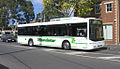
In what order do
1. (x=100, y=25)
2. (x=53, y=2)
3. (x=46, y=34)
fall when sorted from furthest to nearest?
(x=53, y=2), (x=46, y=34), (x=100, y=25)

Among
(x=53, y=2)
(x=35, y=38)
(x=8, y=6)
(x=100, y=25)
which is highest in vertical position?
(x=8, y=6)

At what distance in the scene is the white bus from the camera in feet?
39.0

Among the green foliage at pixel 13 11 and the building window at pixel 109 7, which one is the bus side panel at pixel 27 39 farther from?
the green foliage at pixel 13 11

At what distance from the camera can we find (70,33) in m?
13.1

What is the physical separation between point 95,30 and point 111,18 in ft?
30.9

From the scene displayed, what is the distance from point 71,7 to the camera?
1916 cm

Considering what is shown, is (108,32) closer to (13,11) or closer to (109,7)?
(109,7)

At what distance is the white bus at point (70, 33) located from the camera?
11875 mm

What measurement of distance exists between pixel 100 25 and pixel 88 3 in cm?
719

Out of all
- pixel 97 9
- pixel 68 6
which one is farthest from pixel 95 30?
pixel 97 9

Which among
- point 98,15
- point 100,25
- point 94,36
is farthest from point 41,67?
point 98,15

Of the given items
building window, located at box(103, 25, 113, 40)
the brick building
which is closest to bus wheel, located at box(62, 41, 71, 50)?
the brick building

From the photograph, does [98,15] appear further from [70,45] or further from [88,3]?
[70,45]

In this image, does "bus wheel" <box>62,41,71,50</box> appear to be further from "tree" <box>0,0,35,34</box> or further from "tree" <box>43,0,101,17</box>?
"tree" <box>0,0,35,34</box>
